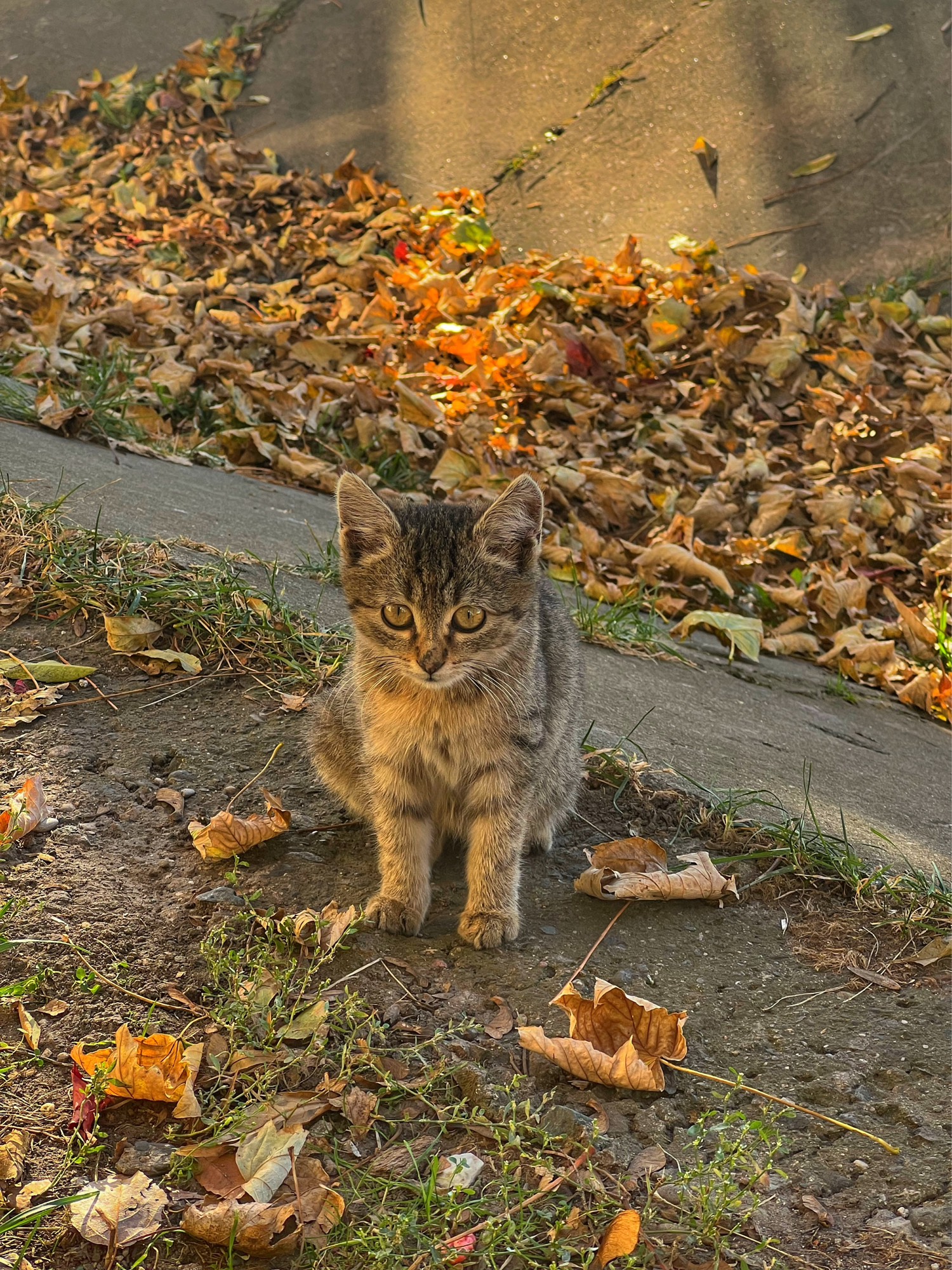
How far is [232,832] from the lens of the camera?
3031mm

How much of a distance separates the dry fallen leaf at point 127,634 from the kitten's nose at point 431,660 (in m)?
1.27

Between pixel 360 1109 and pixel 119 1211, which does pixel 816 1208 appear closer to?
pixel 360 1109

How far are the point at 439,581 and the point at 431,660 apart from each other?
22cm

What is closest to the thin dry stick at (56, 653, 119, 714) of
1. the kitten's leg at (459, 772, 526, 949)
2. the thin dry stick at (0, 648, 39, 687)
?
the thin dry stick at (0, 648, 39, 687)

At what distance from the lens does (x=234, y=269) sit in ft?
27.9

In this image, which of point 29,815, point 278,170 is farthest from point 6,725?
point 278,170

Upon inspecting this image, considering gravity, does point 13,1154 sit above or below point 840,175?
below

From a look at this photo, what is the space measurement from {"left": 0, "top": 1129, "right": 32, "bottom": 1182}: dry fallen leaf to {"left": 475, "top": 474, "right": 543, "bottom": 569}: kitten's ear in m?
1.71

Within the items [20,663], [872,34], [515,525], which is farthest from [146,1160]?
[872,34]

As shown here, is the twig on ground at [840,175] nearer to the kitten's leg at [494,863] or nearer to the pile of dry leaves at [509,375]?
the pile of dry leaves at [509,375]

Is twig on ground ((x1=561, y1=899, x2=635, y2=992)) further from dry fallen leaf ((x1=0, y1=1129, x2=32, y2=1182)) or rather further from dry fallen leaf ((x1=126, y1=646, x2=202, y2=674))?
dry fallen leaf ((x1=126, y1=646, x2=202, y2=674))

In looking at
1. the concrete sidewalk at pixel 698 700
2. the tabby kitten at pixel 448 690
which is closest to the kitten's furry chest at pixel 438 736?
the tabby kitten at pixel 448 690

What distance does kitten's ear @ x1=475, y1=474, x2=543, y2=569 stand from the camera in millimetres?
3045

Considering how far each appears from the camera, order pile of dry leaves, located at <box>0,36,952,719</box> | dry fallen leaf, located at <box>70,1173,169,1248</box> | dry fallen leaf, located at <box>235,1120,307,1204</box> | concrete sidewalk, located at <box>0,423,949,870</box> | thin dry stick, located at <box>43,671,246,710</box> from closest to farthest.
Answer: dry fallen leaf, located at <box>70,1173,169,1248</box>
dry fallen leaf, located at <box>235,1120,307,1204</box>
thin dry stick, located at <box>43,671,246,710</box>
concrete sidewalk, located at <box>0,423,949,870</box>
pile of dry leaves, located at <box>0,36,952,719</box>
